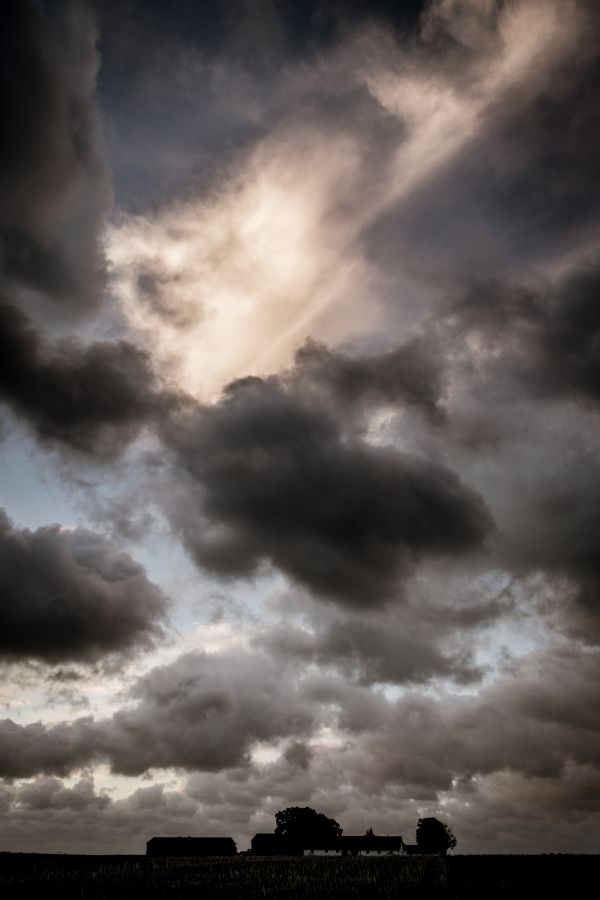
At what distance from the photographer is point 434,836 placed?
538 feet

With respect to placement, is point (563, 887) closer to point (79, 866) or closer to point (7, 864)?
point (79, 866)

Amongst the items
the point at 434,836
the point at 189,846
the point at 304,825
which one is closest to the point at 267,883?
the point at 189,846

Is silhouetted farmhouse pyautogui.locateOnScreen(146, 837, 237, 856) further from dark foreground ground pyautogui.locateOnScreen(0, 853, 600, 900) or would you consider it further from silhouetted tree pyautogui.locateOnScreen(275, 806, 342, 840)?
dark foreground ground pyautogui.locateOnScreen(0, 853, 600, 900)

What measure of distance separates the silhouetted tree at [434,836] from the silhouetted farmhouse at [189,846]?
2194 inches

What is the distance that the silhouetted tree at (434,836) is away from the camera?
16175cm

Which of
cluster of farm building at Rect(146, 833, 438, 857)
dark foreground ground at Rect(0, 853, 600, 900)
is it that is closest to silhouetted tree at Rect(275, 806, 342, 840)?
cluster of farm building at Rect(146, 833, 438, 857)

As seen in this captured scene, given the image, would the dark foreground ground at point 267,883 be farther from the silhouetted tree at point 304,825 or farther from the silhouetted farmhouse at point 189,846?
the silhouetted tree at point 304,825

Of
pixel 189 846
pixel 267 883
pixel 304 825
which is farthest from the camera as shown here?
pixel 304 825

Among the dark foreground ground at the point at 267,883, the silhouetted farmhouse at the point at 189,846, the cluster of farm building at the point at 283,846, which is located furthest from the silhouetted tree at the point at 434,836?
the dark foreground ground at the point at 267,883

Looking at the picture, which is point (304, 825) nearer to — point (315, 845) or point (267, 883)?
point (315, 845)

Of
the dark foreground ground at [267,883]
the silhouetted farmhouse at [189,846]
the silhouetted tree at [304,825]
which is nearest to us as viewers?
the dark foreground ground at [267,883]

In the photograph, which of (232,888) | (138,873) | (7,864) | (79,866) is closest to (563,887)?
(232,888)

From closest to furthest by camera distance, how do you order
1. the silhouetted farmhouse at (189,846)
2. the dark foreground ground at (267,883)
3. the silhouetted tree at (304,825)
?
1. the dark foreground ground at (267,883)
2. the silhouetted farmhouse at (189,846)
3. the silhouetted tree at (304,825)

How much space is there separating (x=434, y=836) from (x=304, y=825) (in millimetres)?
35458
